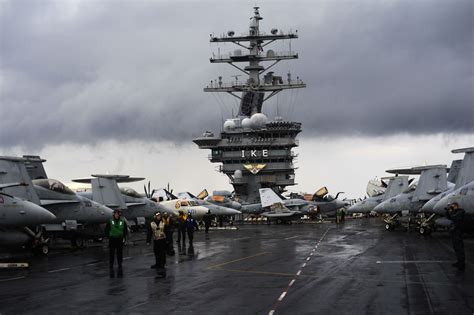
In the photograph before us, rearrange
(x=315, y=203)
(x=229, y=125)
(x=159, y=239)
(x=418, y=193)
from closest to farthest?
(x=159, y=239) → (x=418, y=193) → (x=315, y=203) → (x=229, y=125)

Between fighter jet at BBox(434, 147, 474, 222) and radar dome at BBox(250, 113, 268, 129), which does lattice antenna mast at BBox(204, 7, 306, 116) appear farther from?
fighter jet at BBox(434, 147, 474, 222)

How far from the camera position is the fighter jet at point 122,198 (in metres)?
31.5

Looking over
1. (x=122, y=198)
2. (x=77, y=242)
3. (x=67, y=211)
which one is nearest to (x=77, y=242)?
(x=77, y=242)

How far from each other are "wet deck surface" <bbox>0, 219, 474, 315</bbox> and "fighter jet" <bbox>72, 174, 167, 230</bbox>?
1049 centimetres

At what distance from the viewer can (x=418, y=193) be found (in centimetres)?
3625

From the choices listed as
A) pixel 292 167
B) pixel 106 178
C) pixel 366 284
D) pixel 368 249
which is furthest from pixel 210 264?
pixel 292 167

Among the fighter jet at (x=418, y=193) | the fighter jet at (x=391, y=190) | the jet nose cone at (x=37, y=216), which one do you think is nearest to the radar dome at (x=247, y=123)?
the fighter jet at (x=391, y=190)

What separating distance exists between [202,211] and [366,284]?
3033cm

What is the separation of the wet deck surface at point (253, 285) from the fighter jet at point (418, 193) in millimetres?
14676

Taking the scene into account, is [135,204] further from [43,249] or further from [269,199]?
[269,199]

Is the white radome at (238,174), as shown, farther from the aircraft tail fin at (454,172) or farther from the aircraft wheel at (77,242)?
the aircraft wheel at (77,242)

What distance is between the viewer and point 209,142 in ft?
265

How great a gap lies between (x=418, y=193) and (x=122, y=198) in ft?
64.1

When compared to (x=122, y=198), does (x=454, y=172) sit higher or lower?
higher
